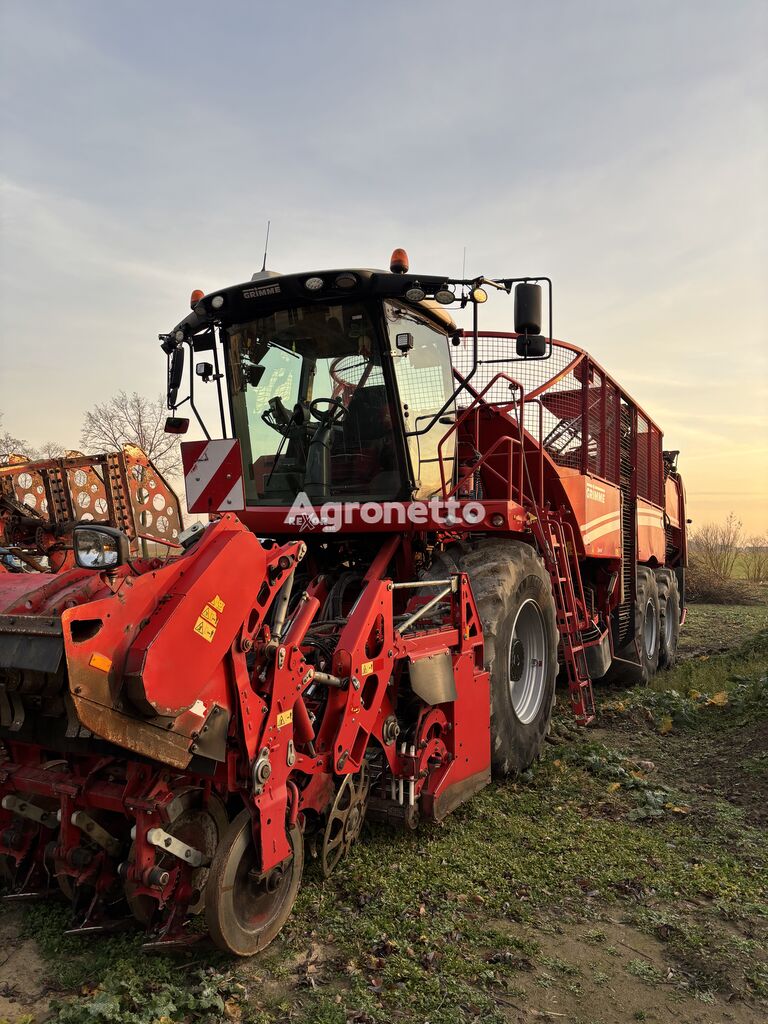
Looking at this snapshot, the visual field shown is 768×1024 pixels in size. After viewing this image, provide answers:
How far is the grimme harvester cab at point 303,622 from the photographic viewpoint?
100.0 inches

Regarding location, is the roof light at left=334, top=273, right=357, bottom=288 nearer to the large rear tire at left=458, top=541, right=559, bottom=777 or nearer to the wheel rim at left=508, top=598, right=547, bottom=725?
the large rear tire at left=458, top=541, right=559, bottom=777

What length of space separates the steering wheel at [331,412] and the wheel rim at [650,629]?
532cm

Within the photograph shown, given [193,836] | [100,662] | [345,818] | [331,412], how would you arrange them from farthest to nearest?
[331,412] < [345,818] < [193,836] < [100,662]

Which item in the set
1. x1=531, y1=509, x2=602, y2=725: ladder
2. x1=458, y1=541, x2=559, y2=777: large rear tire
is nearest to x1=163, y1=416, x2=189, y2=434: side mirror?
x1=458, y1=541, x2=559, y2=777: large rear tire

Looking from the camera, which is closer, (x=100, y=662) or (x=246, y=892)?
(x=100, y=662)

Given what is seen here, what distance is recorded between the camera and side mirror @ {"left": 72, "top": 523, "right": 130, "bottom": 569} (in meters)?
2.46

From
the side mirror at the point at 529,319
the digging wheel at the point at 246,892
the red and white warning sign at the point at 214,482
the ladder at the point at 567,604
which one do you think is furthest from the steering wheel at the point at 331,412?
the digging wheel at the point at 246,892

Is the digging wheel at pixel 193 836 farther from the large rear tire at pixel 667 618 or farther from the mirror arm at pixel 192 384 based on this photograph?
the large rear tire at pixel 667 618

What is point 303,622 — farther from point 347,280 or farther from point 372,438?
point 347,280

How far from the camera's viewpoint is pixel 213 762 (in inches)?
104

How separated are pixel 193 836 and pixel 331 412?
8.86 ft

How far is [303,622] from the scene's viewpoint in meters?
3.04

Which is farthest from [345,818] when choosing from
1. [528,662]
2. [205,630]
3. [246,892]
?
[528,662]

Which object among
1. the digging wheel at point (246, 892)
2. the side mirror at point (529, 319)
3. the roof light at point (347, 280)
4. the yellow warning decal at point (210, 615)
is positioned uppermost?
the roof light at point (347, 280)
